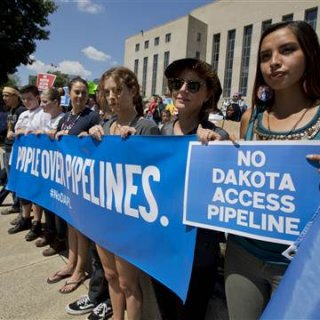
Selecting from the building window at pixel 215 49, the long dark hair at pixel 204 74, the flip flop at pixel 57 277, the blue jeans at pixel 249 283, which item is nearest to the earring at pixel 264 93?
the long dark hair at pixel 204 74

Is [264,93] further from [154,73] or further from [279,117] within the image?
[154,73]

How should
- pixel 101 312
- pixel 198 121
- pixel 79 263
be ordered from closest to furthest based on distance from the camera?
pixel 198 121
pixel 101 312
pixel 79 263

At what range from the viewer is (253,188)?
149 cm

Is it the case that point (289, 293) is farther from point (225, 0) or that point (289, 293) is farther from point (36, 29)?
point (225, 0)

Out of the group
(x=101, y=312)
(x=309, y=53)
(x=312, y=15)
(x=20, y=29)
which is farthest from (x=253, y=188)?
(x=312, y=15)

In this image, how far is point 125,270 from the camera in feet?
7.13

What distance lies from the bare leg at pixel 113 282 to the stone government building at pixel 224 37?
1403 inches

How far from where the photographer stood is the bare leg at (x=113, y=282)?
2305 mm

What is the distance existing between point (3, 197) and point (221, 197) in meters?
4.91

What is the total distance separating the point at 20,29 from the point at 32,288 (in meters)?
17.6

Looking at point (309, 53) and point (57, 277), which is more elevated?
point (309, 53)

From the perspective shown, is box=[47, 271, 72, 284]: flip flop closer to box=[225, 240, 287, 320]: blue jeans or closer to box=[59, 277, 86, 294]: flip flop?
box=[59, 277, 86, 294]: flip flop

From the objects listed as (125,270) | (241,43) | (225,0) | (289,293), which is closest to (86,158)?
(125,270)

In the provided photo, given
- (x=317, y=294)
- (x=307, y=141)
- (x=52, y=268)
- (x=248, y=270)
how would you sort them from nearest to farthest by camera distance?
(x=317, y=294)
(x=307, y=141)
(x=248, y=270)
(x=52, y=268)
